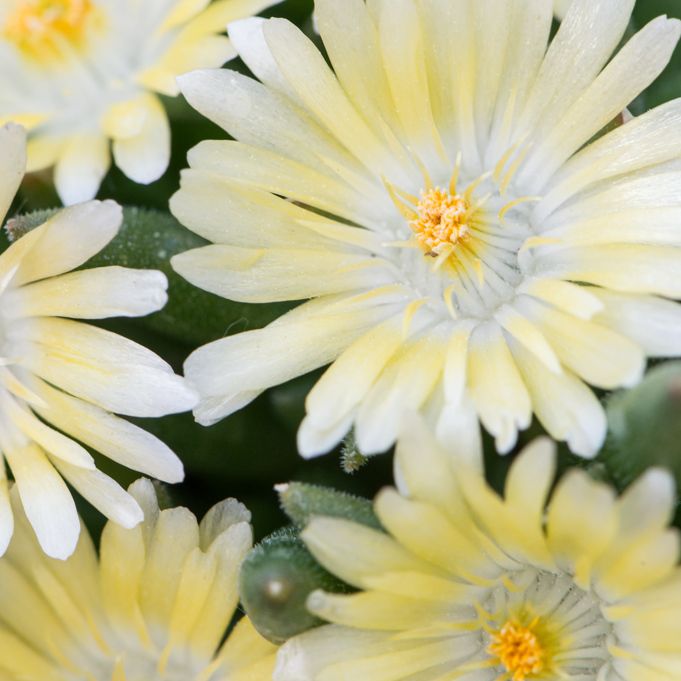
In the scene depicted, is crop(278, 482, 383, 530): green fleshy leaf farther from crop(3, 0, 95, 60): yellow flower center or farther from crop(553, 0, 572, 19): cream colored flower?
crop(3, 0, 95, 60): yellow flower center

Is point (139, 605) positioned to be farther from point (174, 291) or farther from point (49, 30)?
point (49, 30)

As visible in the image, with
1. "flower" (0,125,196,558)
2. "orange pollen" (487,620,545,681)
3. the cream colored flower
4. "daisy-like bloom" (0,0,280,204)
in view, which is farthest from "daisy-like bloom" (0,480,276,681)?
the cream colored flower

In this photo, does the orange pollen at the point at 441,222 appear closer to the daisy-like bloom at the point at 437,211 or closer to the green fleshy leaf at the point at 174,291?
the daisy-like bloom at the point at 437,211

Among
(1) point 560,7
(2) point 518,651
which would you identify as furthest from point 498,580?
(1) point 560,7

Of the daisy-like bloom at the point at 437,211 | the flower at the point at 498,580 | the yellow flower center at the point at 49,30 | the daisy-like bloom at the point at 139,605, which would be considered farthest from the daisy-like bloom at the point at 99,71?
the flower at the point at 498,580

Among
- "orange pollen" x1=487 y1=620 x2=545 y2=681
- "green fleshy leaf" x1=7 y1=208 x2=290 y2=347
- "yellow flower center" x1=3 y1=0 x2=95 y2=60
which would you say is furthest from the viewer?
"yellow flower center" x1=3 y1=0 x2=95 y2=60

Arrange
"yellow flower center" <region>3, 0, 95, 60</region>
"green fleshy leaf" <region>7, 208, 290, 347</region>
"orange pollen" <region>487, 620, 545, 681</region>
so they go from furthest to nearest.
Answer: "yellow flower center" <region>3, 0, 95, 60</region>, "green fleshy leaf" <region>7, 208, 290, 347</region>, "orange pollen" <region>487, 620, 545, 681</region>

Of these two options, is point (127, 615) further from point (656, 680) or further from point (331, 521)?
point (656, 680)
